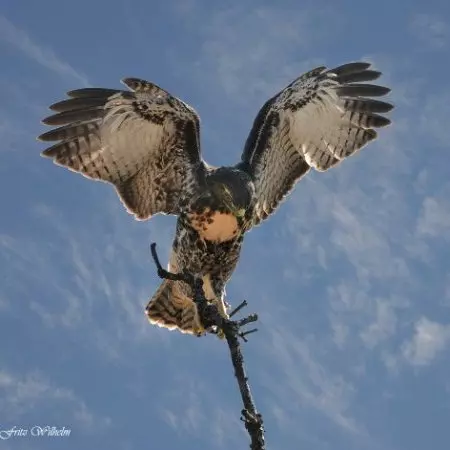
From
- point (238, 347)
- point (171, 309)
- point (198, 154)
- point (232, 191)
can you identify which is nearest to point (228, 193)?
point (232, 191)

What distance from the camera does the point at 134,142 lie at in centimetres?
1046

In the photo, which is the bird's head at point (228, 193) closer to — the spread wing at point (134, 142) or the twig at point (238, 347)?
the spread wing at point (134, 142)

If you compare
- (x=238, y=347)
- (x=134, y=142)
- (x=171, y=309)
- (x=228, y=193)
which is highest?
(x=134, y=142)

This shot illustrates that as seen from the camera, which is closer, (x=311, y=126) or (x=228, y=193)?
(x=228, y=193)

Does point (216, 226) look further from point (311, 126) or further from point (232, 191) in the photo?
point (311, 126)

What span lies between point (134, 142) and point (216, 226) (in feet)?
5.93

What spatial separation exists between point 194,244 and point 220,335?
177cm

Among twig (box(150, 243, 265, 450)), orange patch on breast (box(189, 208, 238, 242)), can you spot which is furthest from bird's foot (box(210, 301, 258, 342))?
orange patch on breast (box(189, 208, 238, 242))

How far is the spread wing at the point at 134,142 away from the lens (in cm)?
1016

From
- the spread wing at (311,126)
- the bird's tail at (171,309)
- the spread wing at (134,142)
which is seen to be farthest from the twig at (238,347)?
the spread wing at (311,126)

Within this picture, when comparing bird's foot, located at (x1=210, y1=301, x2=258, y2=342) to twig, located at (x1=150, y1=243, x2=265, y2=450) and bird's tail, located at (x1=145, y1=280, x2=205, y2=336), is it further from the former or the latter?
bird's tail, located at (x1=145, y1=280, x2=205, y2=336)

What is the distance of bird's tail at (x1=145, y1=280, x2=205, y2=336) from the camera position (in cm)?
1045

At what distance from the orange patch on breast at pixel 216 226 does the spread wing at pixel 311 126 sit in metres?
1.20

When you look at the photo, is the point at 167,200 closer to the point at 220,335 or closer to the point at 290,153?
the point at 290,153
